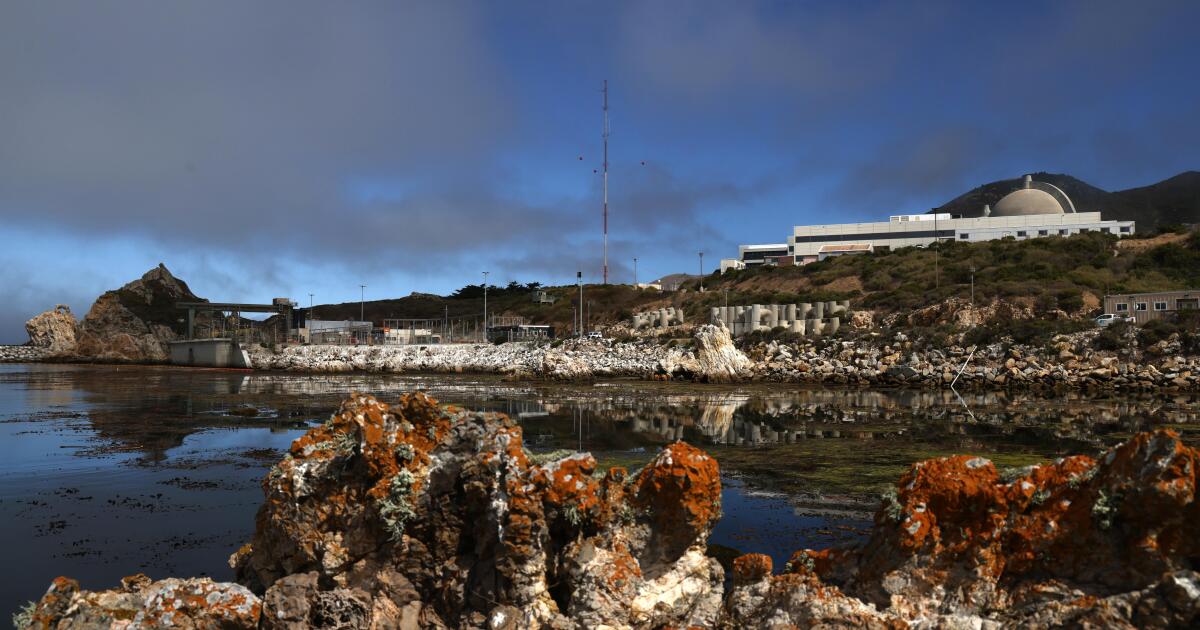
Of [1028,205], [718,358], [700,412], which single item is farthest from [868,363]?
[1028,205]

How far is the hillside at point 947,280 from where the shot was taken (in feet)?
202

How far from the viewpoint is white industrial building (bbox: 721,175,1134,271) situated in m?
104

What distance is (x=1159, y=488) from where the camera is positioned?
17.1 ft

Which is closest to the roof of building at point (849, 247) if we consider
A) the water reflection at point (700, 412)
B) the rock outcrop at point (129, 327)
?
the water reflection at point (700, 412)

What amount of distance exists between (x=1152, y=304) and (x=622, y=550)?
55305mm

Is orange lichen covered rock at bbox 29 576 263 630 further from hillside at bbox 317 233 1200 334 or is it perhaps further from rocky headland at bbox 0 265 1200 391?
hillside at bbox 317 233 1200 334

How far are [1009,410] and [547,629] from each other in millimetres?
27488

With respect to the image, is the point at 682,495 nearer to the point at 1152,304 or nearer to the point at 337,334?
the point at 1152,304

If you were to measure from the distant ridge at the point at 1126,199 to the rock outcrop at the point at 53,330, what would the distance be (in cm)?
16027

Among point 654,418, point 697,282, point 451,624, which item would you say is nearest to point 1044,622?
point 451,624

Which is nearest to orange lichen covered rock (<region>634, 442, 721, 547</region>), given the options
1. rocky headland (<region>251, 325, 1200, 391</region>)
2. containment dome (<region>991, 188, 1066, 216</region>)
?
rocky headland (<region>251, 325, 1200, 391</region>)

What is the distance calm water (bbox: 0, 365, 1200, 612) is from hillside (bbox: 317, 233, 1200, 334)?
95.8ft

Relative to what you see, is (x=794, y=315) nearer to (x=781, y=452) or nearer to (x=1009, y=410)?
(x=1009, y=410)

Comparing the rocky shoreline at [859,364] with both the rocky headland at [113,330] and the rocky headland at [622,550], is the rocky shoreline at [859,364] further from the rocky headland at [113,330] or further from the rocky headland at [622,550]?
the rocky headland at [113,330]
